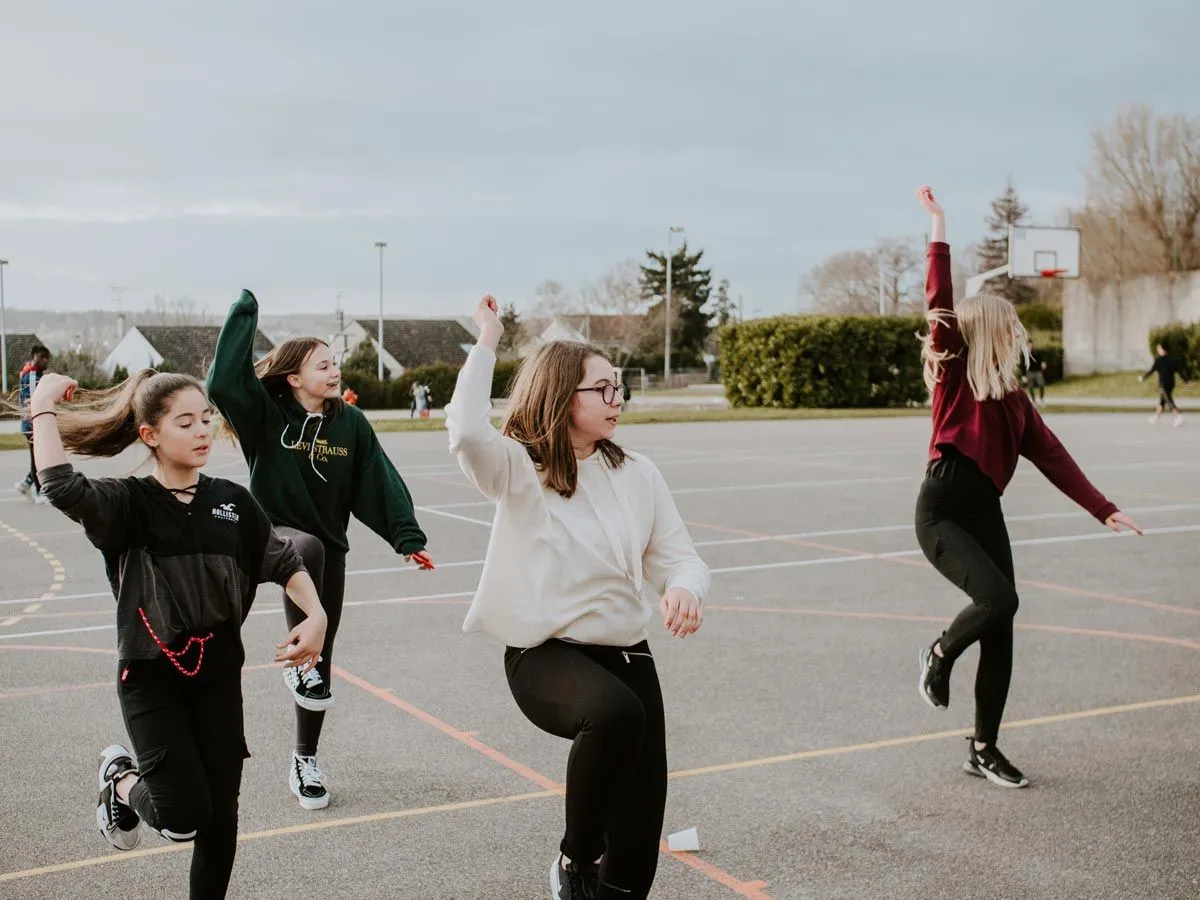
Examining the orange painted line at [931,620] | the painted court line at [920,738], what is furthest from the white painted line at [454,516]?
the painted court line at [920,738]

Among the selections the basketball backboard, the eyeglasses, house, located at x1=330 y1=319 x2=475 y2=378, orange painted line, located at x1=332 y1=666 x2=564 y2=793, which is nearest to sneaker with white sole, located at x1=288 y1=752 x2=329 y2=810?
orange painted line, located at x1=332 y1=666 x2=564 y2=793

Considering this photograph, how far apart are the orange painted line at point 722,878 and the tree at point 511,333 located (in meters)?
82.0

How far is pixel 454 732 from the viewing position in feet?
20.3

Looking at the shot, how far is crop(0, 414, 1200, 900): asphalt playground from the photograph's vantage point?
4.48m

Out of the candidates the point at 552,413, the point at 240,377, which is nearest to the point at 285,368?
the point at 240,377

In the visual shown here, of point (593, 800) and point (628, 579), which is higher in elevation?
point (628, 579)

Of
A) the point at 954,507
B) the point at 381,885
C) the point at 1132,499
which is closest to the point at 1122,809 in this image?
the point at 954,507

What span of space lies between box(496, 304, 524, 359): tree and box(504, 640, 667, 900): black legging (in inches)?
3260

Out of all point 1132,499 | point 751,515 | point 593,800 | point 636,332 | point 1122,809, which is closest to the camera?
point 593,800

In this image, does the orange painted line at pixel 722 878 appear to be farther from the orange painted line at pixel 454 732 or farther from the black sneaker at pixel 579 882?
the orange painted line at pixel 454 732

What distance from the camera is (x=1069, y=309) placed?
218 ft

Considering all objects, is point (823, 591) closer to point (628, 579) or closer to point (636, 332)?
point (628, 579)

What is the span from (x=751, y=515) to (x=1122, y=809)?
1023 cm

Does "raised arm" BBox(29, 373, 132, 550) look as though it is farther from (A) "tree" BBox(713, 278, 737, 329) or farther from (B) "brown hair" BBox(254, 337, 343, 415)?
(A) "tree" BBox(713, 278, 737, 329)
